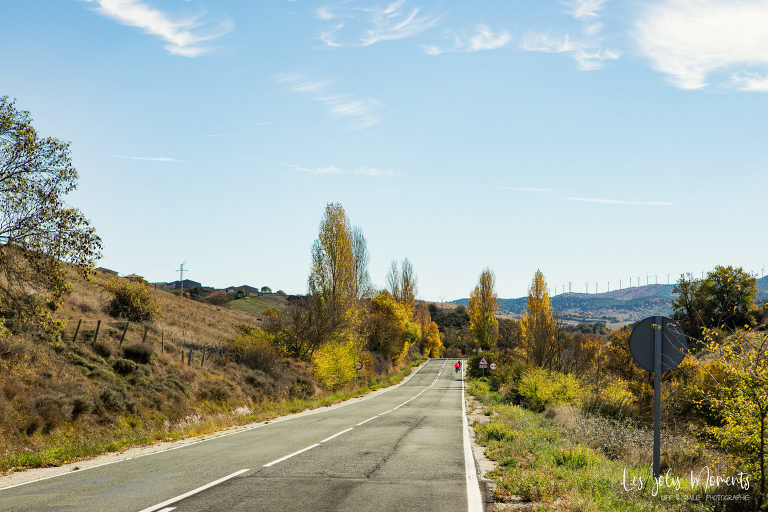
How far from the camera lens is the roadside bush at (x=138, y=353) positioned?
25.9m

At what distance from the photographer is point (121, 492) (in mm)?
7945

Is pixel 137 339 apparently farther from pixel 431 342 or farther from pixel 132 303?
pixel 431 342

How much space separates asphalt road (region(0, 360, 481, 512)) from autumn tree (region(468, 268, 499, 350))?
6758 centimetres

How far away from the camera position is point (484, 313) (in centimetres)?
8162

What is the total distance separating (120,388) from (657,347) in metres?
20.7

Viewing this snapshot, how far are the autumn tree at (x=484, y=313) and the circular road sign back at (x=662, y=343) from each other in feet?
238

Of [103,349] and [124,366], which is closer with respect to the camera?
[124,366]

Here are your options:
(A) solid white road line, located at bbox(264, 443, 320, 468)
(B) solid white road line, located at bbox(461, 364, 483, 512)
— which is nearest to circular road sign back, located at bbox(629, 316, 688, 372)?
(B) solid white road line, located at bbox(461, 364, 483, 512)

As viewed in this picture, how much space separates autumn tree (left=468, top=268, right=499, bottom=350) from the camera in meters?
80.9

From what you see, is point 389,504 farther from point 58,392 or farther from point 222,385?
point 222,385

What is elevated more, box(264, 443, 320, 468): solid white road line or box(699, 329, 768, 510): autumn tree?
box(699, 329, 768, 510): autumn tree

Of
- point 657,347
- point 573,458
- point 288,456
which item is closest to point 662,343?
point 657,347

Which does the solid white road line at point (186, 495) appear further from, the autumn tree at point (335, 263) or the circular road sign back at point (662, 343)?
the autumn tree at point (335, 263)

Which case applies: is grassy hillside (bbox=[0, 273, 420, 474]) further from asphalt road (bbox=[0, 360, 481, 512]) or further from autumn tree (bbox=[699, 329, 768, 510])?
autumn tree (bbox=[699, 329, 768, 510])
